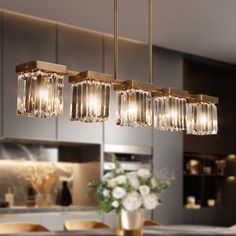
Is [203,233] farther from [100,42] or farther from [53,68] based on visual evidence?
[100,42]

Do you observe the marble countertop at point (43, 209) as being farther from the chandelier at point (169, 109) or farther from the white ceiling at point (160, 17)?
→ the chandelier at point (169, 109)

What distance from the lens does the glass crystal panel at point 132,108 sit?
3.62 meters

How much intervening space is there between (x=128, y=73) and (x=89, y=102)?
315 cm

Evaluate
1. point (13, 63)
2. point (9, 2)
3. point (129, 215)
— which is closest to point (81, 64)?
point (13, 63)

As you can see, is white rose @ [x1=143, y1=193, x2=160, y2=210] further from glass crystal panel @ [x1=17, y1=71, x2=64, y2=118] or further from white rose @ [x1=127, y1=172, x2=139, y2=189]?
glass crystal panel @ [x1=17, y1=71, x2=64, y2=118]

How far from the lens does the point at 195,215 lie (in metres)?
6.89

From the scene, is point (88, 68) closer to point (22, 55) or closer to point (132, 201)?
point (22, 55)

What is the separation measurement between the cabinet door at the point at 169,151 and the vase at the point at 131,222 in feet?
11.2

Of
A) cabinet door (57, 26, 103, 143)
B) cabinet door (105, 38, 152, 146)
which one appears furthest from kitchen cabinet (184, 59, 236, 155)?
cabinet door (57, 26, 103, 143)

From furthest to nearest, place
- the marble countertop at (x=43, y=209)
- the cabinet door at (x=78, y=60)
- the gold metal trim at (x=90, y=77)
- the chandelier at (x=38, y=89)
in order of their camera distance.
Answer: the cabinet door at (x=78, y=60) < the marble countertop at (x=43, y=209) < the gold metal trim at (x=90, y=77) < the chandelier at (x=38, y=89)

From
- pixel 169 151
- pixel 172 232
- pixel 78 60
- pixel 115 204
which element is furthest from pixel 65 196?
pixel 115 204

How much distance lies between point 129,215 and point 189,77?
15.8 feet

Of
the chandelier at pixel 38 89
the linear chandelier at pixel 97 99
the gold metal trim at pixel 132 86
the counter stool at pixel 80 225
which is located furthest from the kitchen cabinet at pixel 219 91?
the chandelier at pixel 38 89

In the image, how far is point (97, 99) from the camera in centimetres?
340
